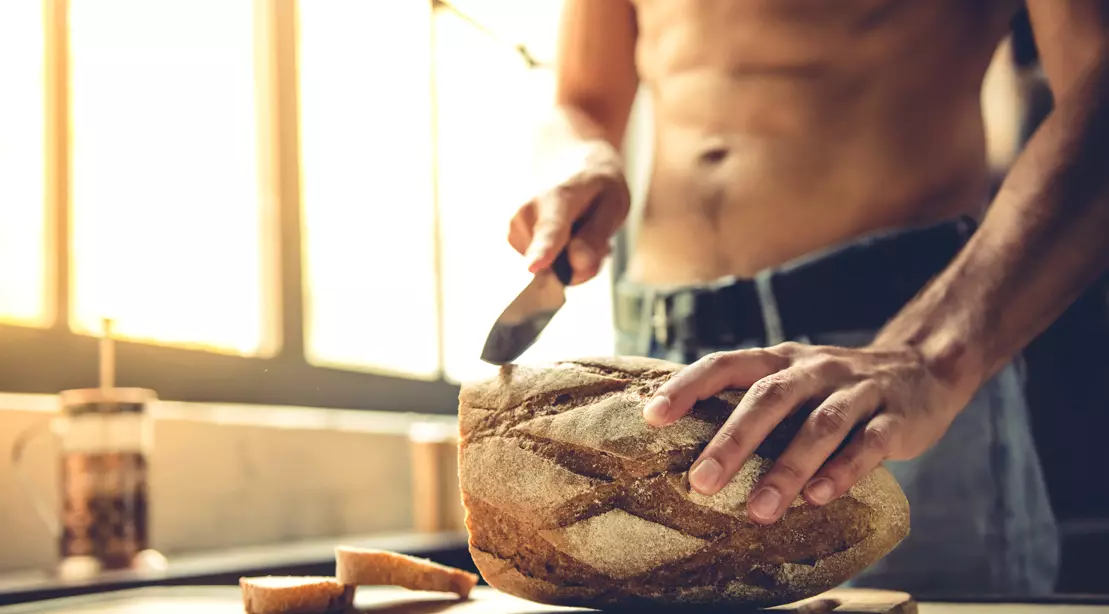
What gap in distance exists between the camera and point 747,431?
0.69m

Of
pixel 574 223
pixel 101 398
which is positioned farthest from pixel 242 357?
pixel 574 223

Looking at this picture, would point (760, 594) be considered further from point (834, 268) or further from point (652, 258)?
point (652, 258)

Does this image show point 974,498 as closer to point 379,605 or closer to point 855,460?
point 855,460

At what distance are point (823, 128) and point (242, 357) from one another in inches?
49.9

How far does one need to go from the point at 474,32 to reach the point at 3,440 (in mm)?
2258

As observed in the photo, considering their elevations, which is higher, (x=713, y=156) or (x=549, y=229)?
(x=713, y=156)

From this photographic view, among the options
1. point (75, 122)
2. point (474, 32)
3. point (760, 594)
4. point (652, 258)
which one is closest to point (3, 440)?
point (75, 122)

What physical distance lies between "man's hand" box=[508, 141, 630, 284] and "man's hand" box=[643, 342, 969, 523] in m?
0.28

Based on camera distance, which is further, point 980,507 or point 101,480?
point 101,480

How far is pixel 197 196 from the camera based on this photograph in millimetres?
2111

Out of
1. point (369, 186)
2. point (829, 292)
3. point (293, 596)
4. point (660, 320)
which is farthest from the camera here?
point (369, 186)

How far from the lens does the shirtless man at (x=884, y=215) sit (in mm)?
1038

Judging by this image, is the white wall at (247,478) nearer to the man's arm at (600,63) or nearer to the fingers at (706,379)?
the man's arm at (600,63)

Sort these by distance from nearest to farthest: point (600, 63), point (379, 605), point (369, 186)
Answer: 1. point (379, 605)
2. point (600, 63)
3. point (369, 186)
